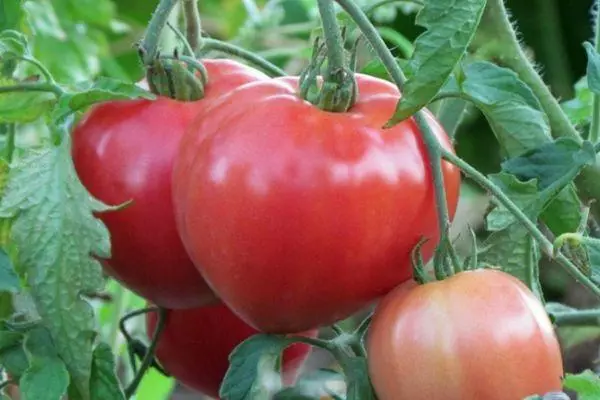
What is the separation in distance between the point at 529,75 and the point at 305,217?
362mm

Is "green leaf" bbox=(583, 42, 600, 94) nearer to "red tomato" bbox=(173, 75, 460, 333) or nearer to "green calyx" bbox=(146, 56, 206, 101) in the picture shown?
"red tomato" bbox=(173, 75, 460, 333)

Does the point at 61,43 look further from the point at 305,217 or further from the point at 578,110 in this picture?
the point at 305,217

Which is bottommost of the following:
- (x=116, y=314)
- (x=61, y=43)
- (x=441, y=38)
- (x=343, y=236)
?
(x=116, y=314)

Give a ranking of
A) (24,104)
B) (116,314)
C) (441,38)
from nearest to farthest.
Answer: (441,38)
(24,104)
(116,314)

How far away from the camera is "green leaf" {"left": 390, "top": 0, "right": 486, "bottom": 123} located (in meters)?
0.57

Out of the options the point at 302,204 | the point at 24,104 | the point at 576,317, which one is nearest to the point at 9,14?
the point at 24,104

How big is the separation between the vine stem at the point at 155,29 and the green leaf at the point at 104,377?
0.18 m

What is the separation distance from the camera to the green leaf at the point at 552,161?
0.69 meters

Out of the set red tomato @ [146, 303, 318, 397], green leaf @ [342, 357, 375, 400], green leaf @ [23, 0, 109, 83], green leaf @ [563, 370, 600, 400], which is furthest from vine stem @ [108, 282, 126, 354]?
green leaf @ [563, 370, 600, 400]

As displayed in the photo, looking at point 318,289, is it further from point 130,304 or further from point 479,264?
point 130,304

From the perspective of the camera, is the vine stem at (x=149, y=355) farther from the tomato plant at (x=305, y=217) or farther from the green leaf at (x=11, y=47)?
the green leaf at (x=11, y=47)

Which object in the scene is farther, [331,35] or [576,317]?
[576,317]

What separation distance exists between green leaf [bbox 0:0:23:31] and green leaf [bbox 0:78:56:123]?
0.09 metres

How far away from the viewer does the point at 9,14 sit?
2.83 feet
